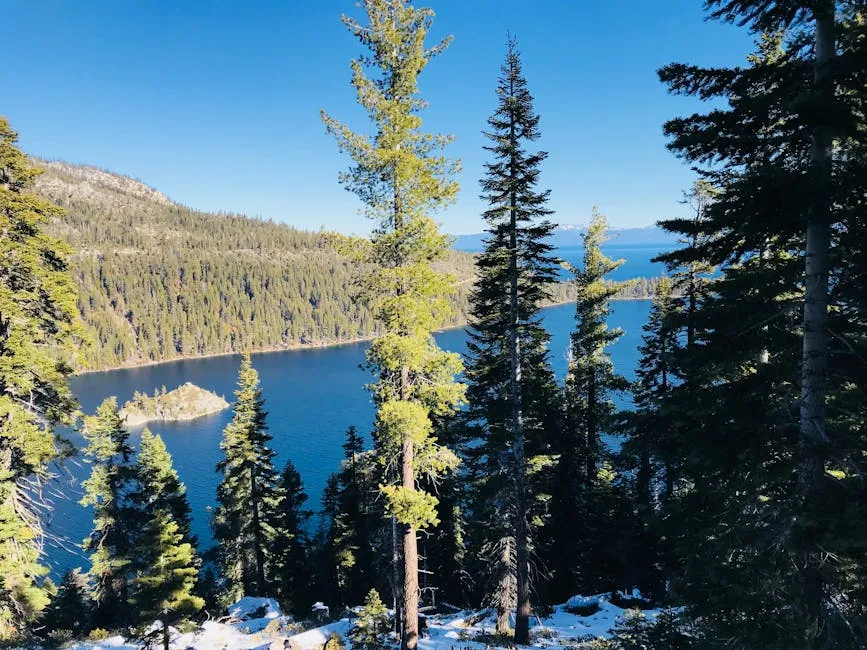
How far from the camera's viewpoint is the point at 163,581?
53.4ft

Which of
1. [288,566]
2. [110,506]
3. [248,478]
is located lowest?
[288,566]

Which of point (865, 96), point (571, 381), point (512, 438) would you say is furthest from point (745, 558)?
point (571, 381)

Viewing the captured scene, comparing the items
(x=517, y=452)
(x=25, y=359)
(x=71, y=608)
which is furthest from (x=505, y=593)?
(x=71, y=608)

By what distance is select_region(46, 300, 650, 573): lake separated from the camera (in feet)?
178

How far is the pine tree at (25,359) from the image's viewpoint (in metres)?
12.8

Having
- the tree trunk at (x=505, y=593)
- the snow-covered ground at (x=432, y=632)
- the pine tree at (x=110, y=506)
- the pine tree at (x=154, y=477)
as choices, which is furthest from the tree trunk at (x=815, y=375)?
the pine tree at (x=110, y=506)

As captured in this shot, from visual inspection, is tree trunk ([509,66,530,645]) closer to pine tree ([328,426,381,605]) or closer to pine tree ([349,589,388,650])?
pine tree ([349,589,388,650])

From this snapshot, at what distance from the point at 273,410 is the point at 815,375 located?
102m

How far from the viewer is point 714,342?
24.8ft

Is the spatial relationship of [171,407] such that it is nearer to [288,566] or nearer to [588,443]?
[288,566]

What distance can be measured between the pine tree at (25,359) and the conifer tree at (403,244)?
9.83 m

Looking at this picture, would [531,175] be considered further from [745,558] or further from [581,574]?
[581,574]

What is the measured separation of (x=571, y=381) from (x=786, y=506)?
17.6 m

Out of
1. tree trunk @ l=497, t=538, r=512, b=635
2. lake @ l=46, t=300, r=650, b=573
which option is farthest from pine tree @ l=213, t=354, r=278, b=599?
tree trunk @ l=497, t=538, r=512, b=635
